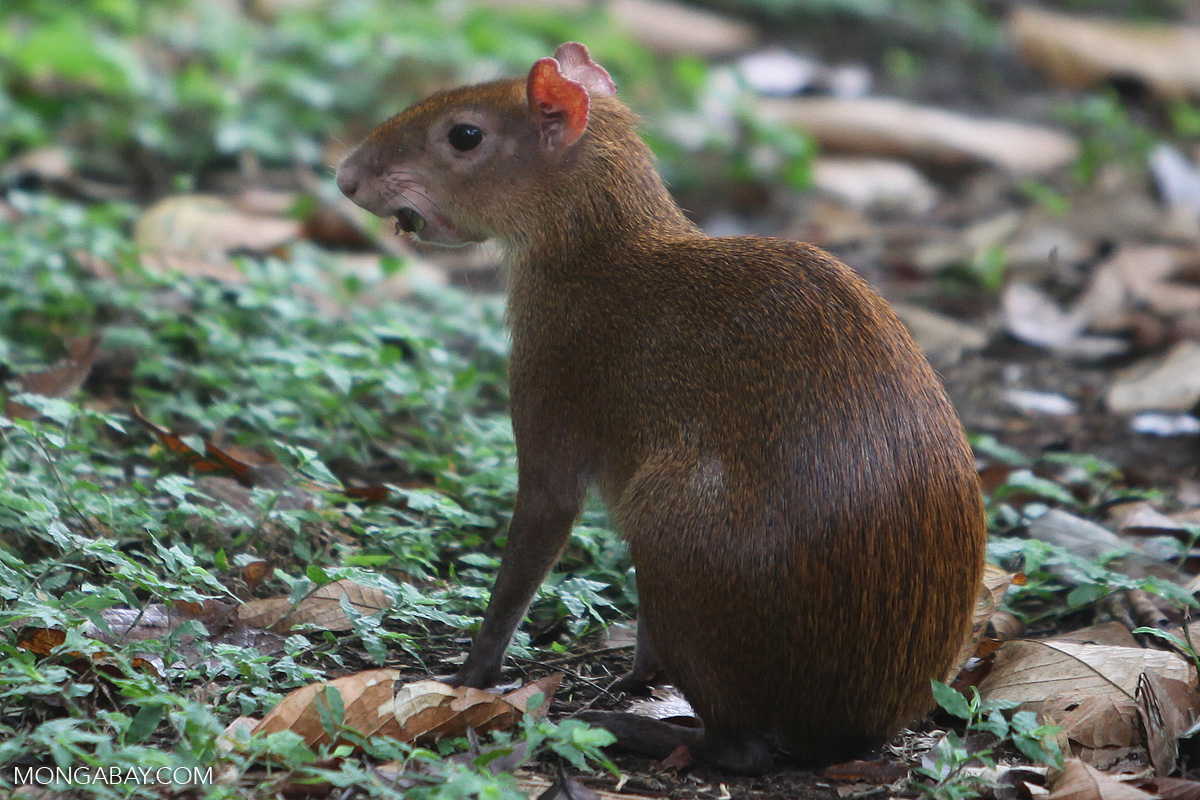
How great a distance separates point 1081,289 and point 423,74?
449cm

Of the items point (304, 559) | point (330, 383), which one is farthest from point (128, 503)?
point (330, 383)

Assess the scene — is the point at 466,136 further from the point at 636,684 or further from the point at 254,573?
the point at 636,684

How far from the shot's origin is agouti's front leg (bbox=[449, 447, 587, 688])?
11.3ft

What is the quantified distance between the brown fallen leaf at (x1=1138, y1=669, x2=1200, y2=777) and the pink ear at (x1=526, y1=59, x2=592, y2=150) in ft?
6.72

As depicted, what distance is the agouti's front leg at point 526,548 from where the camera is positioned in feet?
11.3

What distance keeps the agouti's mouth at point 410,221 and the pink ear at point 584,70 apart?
0.67 m

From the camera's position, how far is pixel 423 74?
893 cm

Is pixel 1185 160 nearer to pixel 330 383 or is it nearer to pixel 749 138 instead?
pixel 749 138

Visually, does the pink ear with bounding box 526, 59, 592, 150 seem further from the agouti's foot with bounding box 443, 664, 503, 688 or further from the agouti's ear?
the agouti's foot with bounding box 443, 664, 503, 688

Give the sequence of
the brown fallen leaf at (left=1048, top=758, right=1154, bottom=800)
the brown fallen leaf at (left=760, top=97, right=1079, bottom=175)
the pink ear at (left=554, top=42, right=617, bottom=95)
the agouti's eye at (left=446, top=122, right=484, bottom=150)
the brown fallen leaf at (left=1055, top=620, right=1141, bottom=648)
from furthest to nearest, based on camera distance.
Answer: the brown fallen leaf at (left=760, top=97, right=1079, bottom=175) → the pink ear at (left=554, top=42, right=617, bottom=95) → the agouti's eye at (left=446, top=122, right=484, bottom=150) → the brown fallen leaf at (left=1055, top=620, right=1141, bottom=648) → the brown fallen leaf at (left=1048, top=758, right=1154, bottom=800)

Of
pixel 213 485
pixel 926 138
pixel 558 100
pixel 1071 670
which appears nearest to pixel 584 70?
pixel 558 100

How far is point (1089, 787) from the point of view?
9.28 ft

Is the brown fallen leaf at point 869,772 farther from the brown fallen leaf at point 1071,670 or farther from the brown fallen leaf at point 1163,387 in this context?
the brown fallen leaf at point 1163,387

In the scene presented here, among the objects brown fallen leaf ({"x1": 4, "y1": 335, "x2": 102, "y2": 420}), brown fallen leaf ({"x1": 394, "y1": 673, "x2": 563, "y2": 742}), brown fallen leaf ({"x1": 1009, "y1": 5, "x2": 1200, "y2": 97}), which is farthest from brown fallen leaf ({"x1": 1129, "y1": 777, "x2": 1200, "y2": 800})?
brown fallen leaf ({"x1": 1009, "y1": 5, "x2": 1200, "y2": 97})
